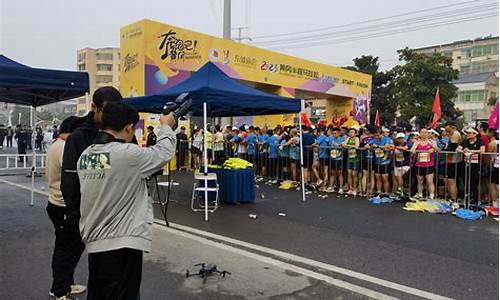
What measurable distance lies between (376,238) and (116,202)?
17.0 ft

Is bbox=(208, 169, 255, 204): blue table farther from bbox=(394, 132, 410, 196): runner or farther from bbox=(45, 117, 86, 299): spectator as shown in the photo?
bbox=(45, 117, 86, 299): spectator

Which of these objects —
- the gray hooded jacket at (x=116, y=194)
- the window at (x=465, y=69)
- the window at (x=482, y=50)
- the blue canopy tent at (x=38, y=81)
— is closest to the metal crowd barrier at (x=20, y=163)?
the blue canopy tent at (x=38, y=81)

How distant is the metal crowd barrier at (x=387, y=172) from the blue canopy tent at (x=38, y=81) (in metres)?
3.58

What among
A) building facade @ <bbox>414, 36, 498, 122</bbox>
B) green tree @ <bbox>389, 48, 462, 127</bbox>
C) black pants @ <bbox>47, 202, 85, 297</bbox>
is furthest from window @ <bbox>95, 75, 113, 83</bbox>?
black pants @ <bbox>47, 202, 85, 297</bbox>

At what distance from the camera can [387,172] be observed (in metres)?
10.7

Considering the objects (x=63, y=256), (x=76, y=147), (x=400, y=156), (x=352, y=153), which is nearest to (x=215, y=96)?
(x=352, y=153)

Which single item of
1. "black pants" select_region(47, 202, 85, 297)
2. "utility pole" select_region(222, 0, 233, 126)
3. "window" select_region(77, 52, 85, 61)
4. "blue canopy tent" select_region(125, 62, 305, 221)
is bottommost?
"black pants" select_region(47, 202, 85, 297)

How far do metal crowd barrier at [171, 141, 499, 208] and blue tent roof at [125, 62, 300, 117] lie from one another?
5.79 feet

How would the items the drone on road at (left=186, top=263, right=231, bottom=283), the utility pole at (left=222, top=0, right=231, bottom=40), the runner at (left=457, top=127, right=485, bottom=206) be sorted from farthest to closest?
the utility pole at (left=222, top=0, right=231, bottom=40) → the runner at (left=457, top=127, right=485, bottom=206) → the drone on road at (left=186, top=263, right=231, bottom=283)

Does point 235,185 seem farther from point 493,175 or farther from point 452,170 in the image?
point 493,175

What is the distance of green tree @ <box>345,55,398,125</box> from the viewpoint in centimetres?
4109

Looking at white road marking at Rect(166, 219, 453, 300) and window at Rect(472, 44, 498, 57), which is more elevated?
window at Rect(472, 44, 498, 57)

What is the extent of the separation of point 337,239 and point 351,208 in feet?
8.98

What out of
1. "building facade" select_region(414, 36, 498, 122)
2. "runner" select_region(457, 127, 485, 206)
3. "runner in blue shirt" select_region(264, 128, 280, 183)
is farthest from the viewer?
"building facade" select_region(414, 36, 498, 122)
